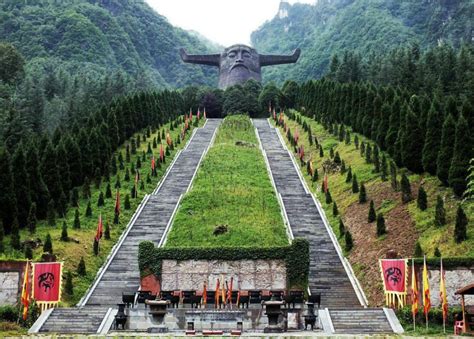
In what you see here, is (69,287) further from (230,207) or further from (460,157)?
(460,157)

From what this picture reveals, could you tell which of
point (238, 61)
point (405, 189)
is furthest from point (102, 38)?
point (405, 189)

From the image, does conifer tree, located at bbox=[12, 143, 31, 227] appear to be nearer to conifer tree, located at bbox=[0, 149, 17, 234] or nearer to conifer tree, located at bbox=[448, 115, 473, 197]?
conifer tree, located at bbox=[0, 149, 17, 234]

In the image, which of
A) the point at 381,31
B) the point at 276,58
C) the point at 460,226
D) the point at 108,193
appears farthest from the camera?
the point at 381,31

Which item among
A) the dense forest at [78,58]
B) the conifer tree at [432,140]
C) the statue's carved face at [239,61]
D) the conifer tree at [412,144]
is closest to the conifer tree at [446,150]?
the conifer tree at [432,140]

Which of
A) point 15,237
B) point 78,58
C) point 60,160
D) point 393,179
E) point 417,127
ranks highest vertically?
point 78,58

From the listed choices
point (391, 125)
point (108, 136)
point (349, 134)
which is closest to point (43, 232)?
point (108, 136)

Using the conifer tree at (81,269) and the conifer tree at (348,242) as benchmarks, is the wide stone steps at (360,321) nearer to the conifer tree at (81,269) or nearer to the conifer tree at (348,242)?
the conifer tree at (348,242)

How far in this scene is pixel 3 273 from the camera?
22578 mm

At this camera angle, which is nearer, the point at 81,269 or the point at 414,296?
the point at 414,296

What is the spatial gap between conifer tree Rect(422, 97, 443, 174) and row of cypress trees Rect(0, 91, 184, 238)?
15160mm

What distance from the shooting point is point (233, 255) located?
24.0m

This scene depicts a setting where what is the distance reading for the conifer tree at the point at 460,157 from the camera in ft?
89.5

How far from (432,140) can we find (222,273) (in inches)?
460

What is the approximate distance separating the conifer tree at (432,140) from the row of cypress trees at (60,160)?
15160 mm
